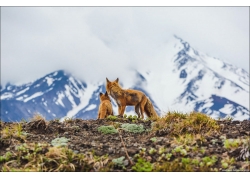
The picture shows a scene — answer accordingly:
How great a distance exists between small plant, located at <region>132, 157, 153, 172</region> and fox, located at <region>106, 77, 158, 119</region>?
279 inches

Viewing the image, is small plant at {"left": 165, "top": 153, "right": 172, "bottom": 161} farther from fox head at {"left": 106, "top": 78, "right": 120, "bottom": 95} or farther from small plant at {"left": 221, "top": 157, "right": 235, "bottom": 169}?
fox head at {"left": 106, "top": 78, "right": 120, "bottom": 95}

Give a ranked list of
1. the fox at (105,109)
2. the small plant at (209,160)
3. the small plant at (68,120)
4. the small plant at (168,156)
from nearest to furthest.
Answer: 1. the small plant at (209,160)
2. the small plant at (168,156)
3. the small plant at (68,120)
4. the fox at (105,109)

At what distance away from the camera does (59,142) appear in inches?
457

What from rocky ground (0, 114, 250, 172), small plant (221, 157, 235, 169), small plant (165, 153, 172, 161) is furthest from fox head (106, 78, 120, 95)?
small plant (221, 157, 235, 169)

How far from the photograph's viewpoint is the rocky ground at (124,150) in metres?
10.0

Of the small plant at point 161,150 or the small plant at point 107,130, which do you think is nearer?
the small plant at point 161,150

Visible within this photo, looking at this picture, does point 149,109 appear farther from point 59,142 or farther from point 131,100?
point 59,142

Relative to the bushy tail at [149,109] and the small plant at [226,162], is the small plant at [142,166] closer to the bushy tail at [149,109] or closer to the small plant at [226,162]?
the small plant at [226,162]

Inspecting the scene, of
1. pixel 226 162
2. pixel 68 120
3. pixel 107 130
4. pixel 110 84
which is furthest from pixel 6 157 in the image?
pixel 110 84

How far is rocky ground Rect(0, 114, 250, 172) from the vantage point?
10.0 meters

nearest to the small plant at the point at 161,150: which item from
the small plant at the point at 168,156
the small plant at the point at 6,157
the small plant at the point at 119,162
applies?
the small plant at the point at 168,156

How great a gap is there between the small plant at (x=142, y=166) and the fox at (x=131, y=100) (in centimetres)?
709

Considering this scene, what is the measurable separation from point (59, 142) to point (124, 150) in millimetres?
1800

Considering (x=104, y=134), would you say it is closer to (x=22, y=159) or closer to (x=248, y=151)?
(x=22, y=159)
